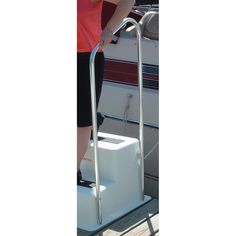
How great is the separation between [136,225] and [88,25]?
1076mm

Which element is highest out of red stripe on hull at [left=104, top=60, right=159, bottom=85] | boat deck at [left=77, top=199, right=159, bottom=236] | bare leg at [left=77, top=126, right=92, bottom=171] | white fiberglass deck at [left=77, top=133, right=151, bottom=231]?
red stripe on hull at [left=104, top=60, right=159, bottom=85]

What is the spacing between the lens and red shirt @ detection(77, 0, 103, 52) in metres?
2.42

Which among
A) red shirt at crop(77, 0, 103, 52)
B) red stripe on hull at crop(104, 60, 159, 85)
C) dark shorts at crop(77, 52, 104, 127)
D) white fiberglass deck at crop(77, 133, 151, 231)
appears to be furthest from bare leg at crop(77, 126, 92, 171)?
red stripe on hull at crop(104, 60, 159, 85)

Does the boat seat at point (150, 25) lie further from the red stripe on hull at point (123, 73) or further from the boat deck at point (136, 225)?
the boat deck at point (136, 225)

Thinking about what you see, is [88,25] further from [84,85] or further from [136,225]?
[136,225]

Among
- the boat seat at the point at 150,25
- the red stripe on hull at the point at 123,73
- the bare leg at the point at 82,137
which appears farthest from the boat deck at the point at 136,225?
the boat seat at the point at 150,25

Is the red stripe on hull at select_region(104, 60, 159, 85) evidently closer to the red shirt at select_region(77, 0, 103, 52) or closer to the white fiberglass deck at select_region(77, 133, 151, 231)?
the white fiberglass deck at select_region(77, 133, 151, 231)

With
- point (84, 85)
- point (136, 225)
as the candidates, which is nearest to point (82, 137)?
point (84, 85)

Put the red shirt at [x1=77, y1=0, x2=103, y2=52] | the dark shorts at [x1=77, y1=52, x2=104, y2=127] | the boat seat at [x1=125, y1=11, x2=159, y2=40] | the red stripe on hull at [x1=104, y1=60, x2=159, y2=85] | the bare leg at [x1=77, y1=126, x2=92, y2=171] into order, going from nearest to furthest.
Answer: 1. the red shirt at [x1=77, y1=0, x2=103, y2=52]
2. the dark shorts at [x1=77, y1=52, x2=104, y2=127]
3. the bare leg at [x1=77, y1=126, x2=92, y2=171]
4. the boat seat at [x1=125, y1=11, x2=159, y2=40]
5. the red stripe on hull at [x1=104, y1=60, x2=159, y2=85]

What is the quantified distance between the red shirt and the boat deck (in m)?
0.93

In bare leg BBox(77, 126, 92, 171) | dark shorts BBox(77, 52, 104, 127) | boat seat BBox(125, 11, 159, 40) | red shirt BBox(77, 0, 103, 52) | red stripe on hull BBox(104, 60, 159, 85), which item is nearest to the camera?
red shirt BBox(77, 0, 103, 52)

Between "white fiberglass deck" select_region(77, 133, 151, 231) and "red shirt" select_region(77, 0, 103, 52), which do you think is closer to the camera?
"red shirt" select_region(77, 0, 103, 52)
